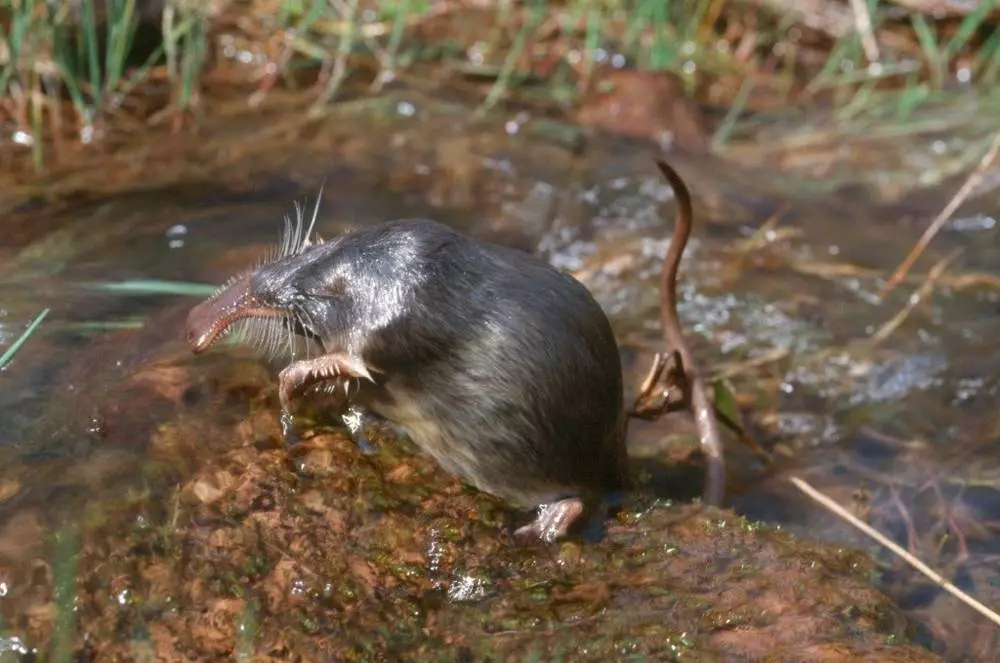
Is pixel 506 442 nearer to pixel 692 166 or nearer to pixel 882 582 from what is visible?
pixel 882 582

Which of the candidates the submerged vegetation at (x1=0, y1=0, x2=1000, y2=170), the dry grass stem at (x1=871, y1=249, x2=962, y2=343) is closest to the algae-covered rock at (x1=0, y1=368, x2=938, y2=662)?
the dry grass stem at (x1=871, y1=249, x2=962, y2=343)

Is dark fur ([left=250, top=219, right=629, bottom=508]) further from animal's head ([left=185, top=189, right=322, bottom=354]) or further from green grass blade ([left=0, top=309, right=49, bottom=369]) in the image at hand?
green grass blade ([left=0, top=309, right=49, bottom=369])

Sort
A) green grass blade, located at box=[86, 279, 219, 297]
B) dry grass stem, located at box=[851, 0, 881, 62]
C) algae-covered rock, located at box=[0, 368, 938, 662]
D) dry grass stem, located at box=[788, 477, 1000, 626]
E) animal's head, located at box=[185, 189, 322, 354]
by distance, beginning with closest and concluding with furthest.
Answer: algae-covered rock, located at box=[0, 368, 938, 662] → animal's head, located at box=[185, 189, 322, 354] → dry grass stem, located at box=[788, 477, 1000, 626] → green grass blade, located at box=[86, 279, 219, 297] → dry grass stem, located at box=[851, 0, 881, 62]

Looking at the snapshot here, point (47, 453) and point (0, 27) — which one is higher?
point (0, 27)

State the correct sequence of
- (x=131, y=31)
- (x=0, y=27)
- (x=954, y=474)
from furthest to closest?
1. (x=131, y=31)
2. (x=0, y=27)
3. (x=954, y=474)

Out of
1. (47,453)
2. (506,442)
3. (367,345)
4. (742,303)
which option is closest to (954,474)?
(742,303)

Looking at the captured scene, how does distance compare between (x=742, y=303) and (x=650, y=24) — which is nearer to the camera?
(x=742, y=303)

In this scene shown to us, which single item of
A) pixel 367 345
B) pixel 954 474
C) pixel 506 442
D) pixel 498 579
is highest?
pixel 367 345

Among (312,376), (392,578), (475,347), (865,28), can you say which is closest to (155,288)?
(312,376)
